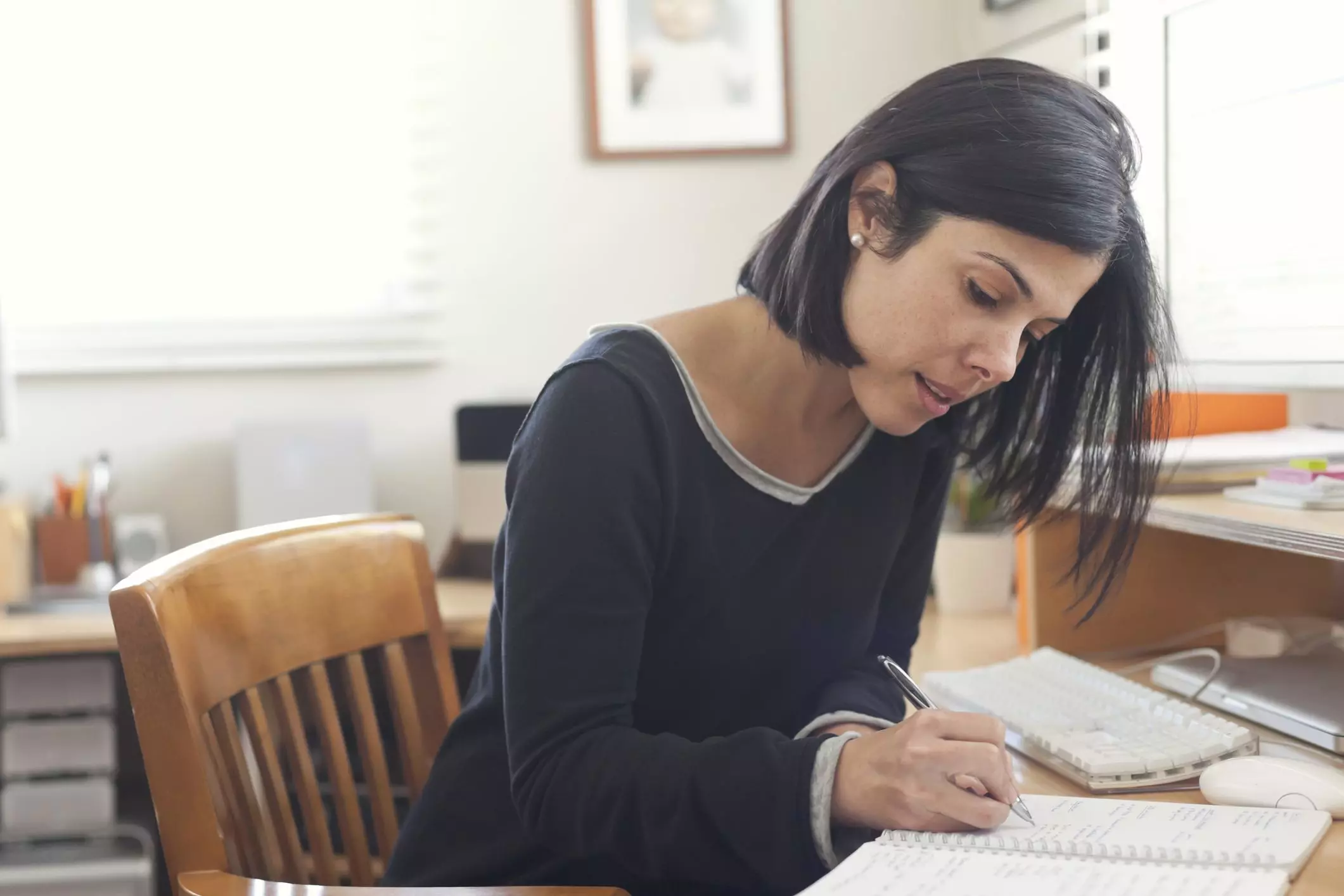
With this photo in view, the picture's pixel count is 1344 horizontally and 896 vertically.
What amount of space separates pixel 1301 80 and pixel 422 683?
2.94ft

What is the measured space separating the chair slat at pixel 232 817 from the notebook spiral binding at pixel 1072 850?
0.44 meters

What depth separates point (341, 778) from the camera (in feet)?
3.32

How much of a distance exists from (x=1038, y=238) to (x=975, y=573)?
0.93 metres

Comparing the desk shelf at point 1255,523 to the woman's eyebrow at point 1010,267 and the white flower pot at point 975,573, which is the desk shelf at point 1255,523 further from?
the white flower pot at point 975,573

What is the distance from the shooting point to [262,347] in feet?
6.82

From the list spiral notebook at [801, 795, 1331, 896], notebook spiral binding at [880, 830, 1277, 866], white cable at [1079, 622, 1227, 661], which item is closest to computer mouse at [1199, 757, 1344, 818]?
spiral notebook at [801, 795, 1331, 896]

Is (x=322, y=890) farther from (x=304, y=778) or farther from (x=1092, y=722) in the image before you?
(x=1092, y=722)

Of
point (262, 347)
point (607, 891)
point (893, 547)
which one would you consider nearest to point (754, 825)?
point (607, 891)

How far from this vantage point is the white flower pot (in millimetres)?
1658

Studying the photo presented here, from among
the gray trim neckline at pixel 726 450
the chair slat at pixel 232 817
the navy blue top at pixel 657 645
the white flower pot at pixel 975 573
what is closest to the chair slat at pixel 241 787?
the chair slat at pixel 232 817

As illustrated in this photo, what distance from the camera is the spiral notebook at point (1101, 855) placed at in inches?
25.2

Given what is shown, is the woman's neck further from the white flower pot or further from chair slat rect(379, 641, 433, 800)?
the white flower pot

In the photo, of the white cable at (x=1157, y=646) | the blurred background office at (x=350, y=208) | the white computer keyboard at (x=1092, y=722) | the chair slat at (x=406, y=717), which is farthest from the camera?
the blurred background office at (x=350, y=208)

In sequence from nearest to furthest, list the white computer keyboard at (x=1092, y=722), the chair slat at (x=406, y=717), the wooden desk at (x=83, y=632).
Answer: the white computer keyboard at (x=1092, y=722) → the chair slat at (x=406, y=717) → the wooden desk at (x=83, y=632)
